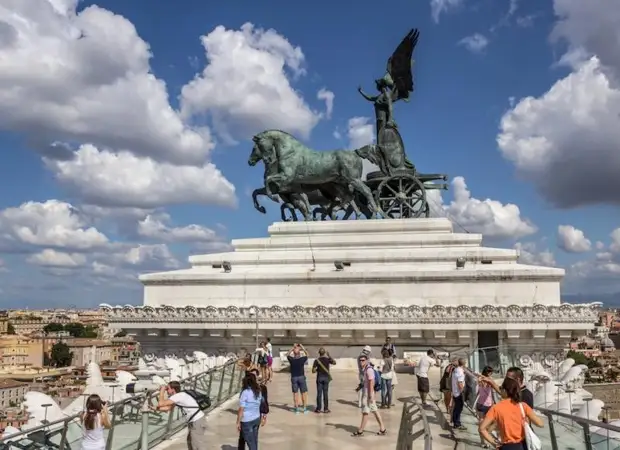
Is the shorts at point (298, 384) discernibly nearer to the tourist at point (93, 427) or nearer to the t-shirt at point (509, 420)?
the tourist at point (93, 427)

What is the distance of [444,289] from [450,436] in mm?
12586

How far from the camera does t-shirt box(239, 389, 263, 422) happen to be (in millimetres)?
9680

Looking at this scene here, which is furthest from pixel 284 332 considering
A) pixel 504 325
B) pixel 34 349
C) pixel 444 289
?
pixel 34 349

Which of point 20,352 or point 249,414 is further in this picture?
point 20,352

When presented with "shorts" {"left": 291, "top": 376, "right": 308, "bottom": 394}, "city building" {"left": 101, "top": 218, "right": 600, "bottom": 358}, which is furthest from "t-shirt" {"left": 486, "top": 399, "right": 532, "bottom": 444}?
"city building" {"left": 101, "top": 218, "right": 600, "bottom": 358}

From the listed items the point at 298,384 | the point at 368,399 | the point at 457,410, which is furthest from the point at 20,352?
the point at 457,410

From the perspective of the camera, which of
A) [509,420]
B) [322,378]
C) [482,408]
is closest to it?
[509,420]

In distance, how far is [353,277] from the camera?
2475 centimetres

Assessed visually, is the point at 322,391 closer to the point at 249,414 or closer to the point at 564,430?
the point at 249,414

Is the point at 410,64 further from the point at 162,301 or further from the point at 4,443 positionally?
the point at 4,443

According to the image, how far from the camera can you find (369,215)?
1208 inches

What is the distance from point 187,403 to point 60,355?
123m

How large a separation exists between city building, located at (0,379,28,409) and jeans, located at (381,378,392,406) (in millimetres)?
78458

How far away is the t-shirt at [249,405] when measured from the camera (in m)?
9.68
